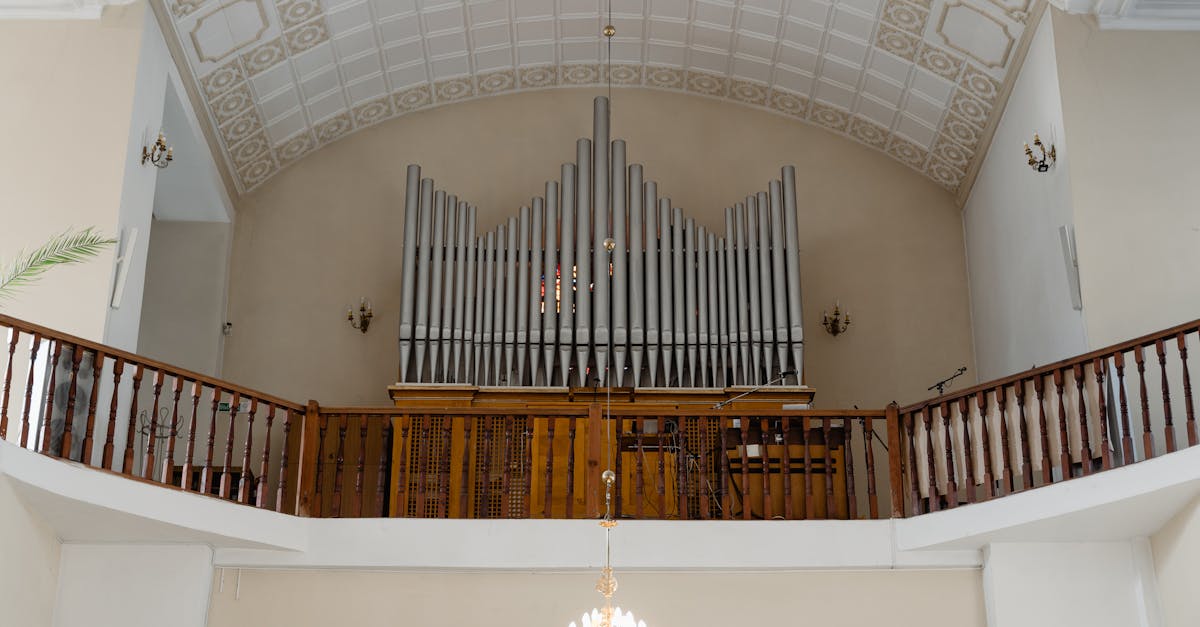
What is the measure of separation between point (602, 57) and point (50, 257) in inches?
246

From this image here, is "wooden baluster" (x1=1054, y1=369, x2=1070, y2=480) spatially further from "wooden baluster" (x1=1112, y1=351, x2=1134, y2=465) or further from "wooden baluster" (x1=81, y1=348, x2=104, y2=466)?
"wooden baluster" (x1=81, y1=348, x2=104, y2=466)

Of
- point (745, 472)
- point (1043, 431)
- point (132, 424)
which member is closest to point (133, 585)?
point (132, 424)

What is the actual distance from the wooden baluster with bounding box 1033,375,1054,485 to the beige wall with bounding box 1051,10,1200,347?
111 centimetres

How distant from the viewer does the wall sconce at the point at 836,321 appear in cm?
1181

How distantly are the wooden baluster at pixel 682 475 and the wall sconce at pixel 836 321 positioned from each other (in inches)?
132

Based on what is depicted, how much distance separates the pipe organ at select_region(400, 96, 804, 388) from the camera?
10734 millimetres

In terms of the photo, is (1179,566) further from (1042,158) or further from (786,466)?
(1042,158)

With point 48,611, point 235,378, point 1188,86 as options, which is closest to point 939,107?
point 1188,86

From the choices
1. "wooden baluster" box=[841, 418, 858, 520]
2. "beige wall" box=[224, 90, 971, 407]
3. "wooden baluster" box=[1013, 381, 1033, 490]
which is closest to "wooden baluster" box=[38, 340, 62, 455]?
"beige wall" box=[224, 90, 971, 407]

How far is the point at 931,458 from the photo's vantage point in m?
8.40

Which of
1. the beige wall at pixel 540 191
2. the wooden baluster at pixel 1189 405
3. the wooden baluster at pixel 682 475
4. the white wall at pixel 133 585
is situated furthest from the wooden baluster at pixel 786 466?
the white wall at pixel 133 585

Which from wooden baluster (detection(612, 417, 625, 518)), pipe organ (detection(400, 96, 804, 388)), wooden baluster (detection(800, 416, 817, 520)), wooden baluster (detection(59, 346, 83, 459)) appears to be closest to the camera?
wooden baluster (detection(59, 346, 83, 459))

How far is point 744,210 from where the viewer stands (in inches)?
449

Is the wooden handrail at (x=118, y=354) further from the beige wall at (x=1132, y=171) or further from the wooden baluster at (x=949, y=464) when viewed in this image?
the beige wall at (x=1132, y=171)
